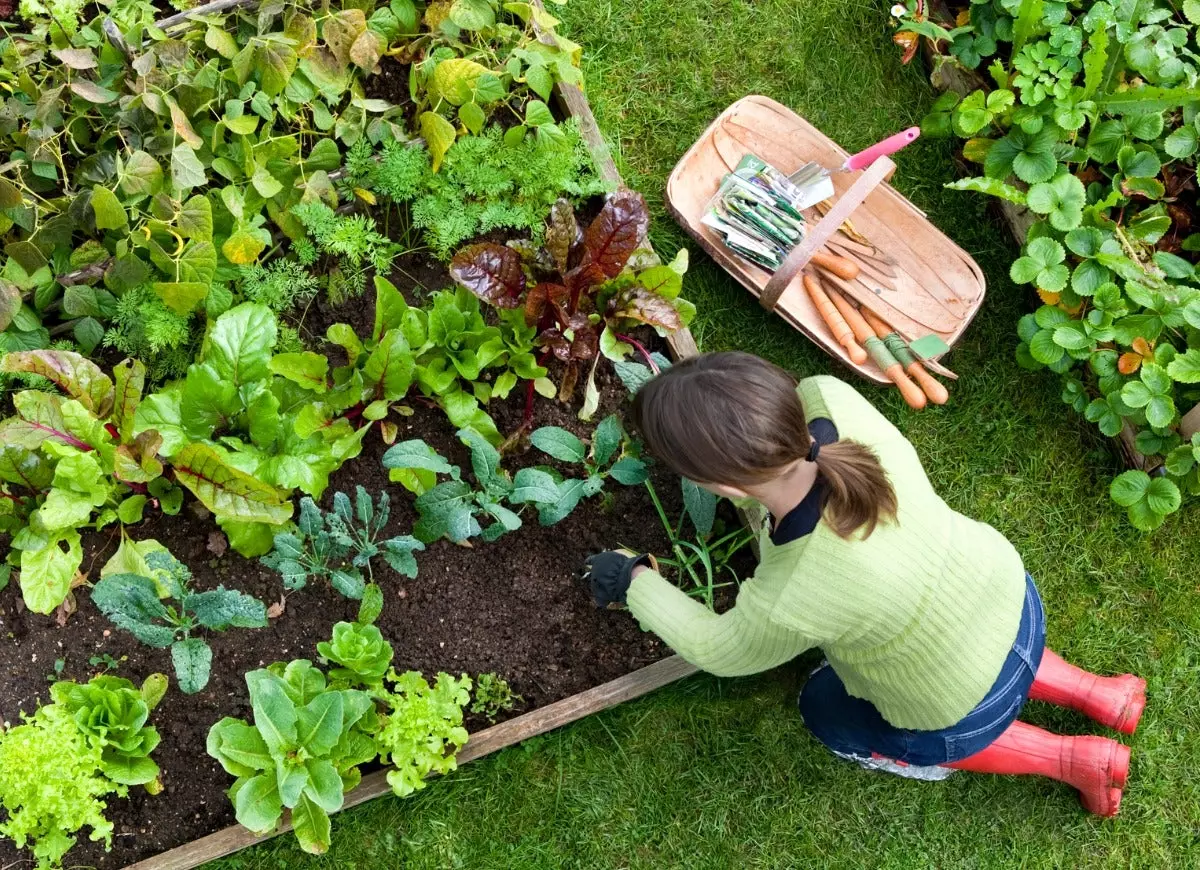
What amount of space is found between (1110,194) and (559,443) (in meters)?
1.64

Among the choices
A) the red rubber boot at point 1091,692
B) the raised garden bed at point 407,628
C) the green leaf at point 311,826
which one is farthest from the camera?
the red rubber boot at point 1091,692

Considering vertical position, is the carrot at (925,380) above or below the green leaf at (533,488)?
above

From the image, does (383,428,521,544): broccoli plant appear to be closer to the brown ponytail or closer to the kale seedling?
the kale seedling

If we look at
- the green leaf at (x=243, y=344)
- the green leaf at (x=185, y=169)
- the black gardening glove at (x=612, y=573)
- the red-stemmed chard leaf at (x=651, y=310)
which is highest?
the green leaf at (x=185, y=169)

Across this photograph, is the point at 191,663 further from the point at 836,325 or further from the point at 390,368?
the point at 836,325

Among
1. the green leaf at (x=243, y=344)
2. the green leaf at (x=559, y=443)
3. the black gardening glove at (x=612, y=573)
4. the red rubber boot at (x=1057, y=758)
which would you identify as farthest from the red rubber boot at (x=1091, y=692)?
the green leaf at (x=243, y=344)

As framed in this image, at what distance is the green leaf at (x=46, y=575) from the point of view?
2410mm

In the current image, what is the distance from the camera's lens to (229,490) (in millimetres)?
2373

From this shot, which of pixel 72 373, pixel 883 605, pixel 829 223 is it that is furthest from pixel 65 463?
pixel 829 223

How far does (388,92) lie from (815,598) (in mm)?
1815

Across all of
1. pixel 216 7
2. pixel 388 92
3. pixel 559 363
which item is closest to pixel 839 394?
pixel 559 363

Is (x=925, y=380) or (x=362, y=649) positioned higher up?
(x=925, y=380)

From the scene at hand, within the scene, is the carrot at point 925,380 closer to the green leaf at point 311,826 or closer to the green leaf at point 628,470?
the green leaf at point 628,470

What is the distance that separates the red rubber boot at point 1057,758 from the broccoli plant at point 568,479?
1.17 metres
